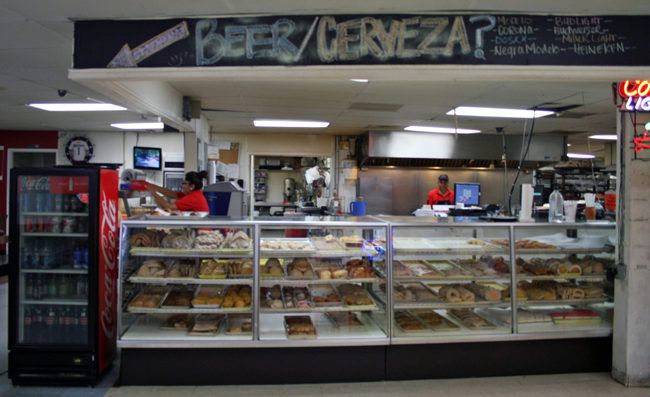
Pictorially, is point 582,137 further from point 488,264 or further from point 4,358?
point 4,358

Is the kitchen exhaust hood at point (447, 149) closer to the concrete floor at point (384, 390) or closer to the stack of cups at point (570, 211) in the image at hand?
the stack of cups at point (570, 211)

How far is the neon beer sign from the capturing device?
3668 millimetres

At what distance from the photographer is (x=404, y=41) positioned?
3.16m

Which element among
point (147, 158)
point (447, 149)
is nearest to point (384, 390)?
point (447, 149)

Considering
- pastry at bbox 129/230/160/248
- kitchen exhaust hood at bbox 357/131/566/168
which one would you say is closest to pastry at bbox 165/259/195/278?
pastry at bbox 129/230/160/248

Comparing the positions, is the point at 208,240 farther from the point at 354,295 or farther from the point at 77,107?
the point at 77,107

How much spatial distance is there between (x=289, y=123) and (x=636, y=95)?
19.7 ft

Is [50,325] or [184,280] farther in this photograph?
[50,325]

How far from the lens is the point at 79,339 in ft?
12.4

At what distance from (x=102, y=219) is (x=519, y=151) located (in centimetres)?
885

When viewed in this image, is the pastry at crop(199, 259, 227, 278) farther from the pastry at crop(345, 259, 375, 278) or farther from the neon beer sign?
the neon beer sign

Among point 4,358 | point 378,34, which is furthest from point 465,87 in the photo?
point 4,358

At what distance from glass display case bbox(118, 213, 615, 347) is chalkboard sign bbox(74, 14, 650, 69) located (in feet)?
4.44

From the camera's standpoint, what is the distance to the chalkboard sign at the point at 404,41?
315 centimetres
